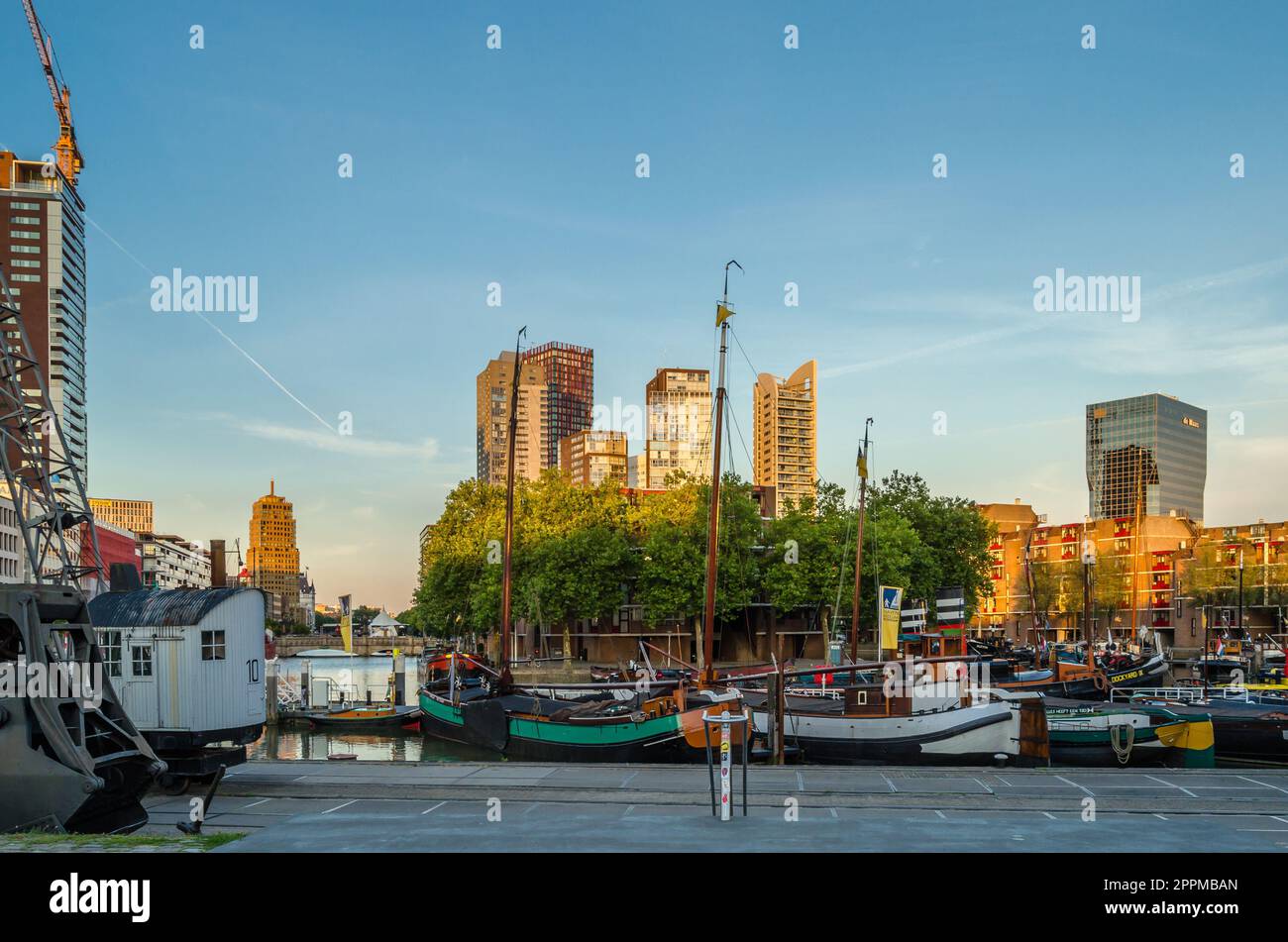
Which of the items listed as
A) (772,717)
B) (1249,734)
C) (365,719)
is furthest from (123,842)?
(365,719)

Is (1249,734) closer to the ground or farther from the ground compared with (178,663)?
closer to the ground

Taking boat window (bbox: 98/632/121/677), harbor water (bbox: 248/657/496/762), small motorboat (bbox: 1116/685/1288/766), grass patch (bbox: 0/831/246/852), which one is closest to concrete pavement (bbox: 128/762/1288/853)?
grass patch (bbox: 0/831/246/852)

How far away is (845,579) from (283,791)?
227 ft

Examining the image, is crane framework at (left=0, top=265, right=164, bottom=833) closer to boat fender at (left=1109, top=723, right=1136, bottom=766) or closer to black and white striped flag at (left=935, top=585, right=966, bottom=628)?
black and white striped flag at (left=935, top=585, right=966, bottom=628)

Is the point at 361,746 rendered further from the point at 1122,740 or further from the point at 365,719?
the point at 1122,740

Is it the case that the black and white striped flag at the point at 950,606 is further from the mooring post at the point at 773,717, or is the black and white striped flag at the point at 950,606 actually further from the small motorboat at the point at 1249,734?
the small motorboat at the point at 1249,734

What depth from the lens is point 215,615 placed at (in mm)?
23672

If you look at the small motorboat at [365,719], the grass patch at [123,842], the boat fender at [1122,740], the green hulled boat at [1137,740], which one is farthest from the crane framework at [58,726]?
the small motorboat at [365,719]

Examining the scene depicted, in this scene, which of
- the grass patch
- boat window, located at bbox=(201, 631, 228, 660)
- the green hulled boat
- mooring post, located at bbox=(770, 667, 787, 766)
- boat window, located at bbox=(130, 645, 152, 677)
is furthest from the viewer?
the green hulled boat

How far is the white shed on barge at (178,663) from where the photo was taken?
23.2 metres

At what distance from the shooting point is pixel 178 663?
23375mm

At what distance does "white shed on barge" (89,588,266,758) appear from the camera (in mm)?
23203
